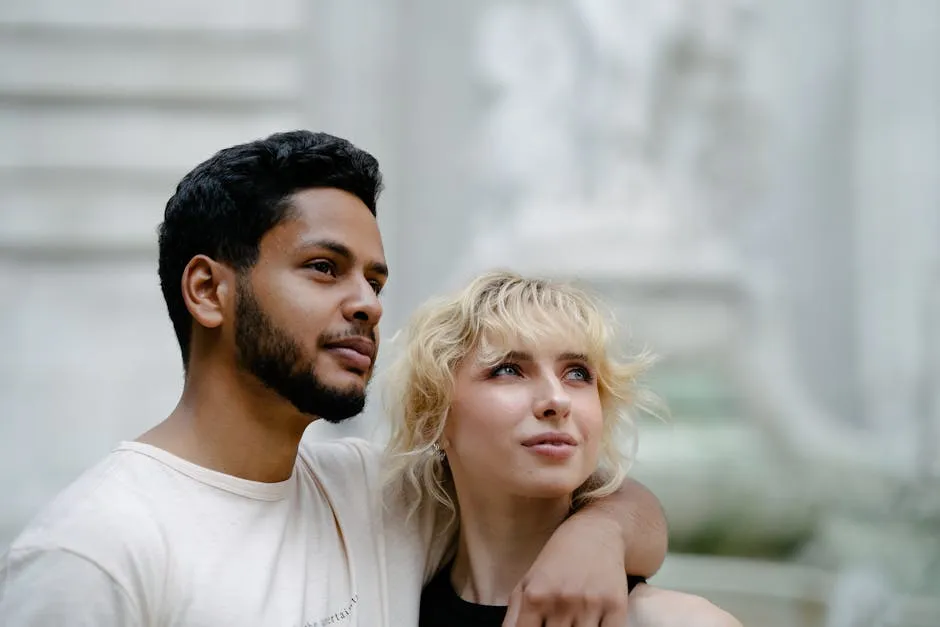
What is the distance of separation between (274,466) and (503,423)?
1.48 ft

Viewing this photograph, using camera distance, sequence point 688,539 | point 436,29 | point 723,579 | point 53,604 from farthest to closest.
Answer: point 436,29, point 688,539, point 723,579, point 53,604

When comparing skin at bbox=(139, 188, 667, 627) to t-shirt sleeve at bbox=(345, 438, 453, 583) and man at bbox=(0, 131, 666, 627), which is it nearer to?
man at bbox=(0, 131, 666, 627)

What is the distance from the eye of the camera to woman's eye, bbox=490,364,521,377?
202 cm

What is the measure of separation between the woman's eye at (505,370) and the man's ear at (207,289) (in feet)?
1.73

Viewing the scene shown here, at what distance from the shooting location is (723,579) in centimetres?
459

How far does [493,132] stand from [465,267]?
0.79m

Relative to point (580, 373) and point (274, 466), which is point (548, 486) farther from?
point (274, 466)

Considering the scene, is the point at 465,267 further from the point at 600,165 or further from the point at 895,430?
the point at 895,430

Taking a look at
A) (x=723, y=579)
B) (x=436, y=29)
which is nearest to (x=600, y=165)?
(x=436, y=29)

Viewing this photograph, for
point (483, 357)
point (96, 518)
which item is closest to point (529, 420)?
point (483, 357)

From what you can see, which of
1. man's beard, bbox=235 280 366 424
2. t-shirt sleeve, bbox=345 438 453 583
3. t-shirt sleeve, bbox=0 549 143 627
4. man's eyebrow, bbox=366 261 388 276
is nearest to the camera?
t-shirt sleeve, bbox=0 549 143 627

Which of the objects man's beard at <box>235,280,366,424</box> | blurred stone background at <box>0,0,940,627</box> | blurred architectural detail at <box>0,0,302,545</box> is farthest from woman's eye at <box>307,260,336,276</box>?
blurred architectural detail at <box>0,0,302,545</box>

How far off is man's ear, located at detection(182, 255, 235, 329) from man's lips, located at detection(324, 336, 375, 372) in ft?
0.75

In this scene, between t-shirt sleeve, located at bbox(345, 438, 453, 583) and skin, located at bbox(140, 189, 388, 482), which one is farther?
t-shirt sleeve, located at bbox(345, 438, 453, 583)
